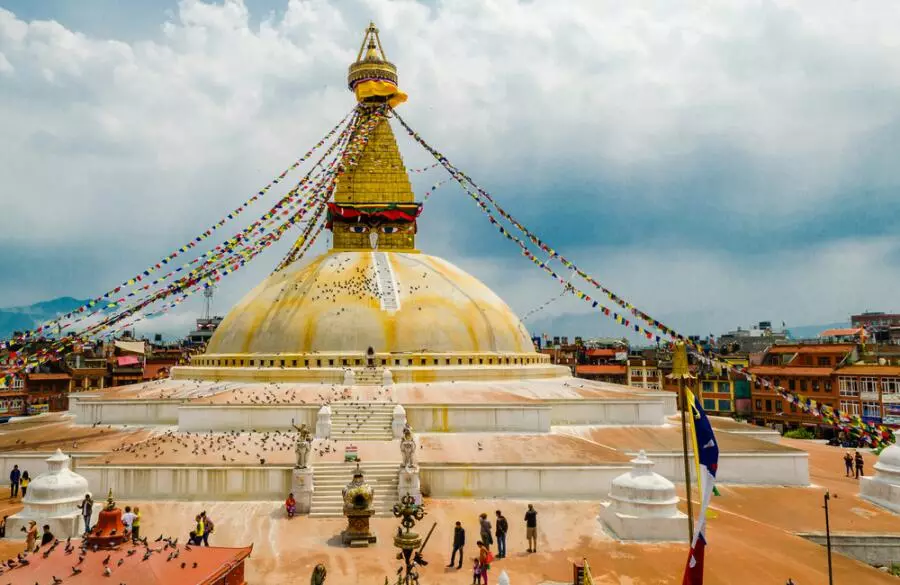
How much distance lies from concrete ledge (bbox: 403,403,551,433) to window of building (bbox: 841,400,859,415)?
81.6 feet

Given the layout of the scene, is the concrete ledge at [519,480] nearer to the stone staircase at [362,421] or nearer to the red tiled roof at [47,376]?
the stone staircase at [362,421]

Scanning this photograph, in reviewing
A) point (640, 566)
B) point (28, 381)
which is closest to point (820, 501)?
point (640, 566)

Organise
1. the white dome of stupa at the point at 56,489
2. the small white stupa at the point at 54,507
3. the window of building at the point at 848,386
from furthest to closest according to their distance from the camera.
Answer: the window of building at the point at 848,386 → the white dome of stupa at the point at 56,489 → the small white stupa at the point at 54,507

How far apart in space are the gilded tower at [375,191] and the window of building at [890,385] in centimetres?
2464

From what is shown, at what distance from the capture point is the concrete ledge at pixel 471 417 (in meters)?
17.3

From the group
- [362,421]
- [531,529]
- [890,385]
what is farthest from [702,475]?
[890,385]

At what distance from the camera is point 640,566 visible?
10.6 meters

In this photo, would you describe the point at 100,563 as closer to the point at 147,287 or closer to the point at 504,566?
the point at 504,566

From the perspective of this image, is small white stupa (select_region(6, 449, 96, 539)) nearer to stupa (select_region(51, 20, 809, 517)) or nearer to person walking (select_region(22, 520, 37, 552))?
person walking (select_region(22, 520, 37, 552))

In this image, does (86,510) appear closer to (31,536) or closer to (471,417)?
(31,536)

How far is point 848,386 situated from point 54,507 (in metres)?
36.2

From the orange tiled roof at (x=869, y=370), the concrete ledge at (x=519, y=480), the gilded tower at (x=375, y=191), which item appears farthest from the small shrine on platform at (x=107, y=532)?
the orange tiled roof at (x=869, y=370)

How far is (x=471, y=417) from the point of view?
1730cm

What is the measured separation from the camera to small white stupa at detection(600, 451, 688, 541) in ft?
39.1
